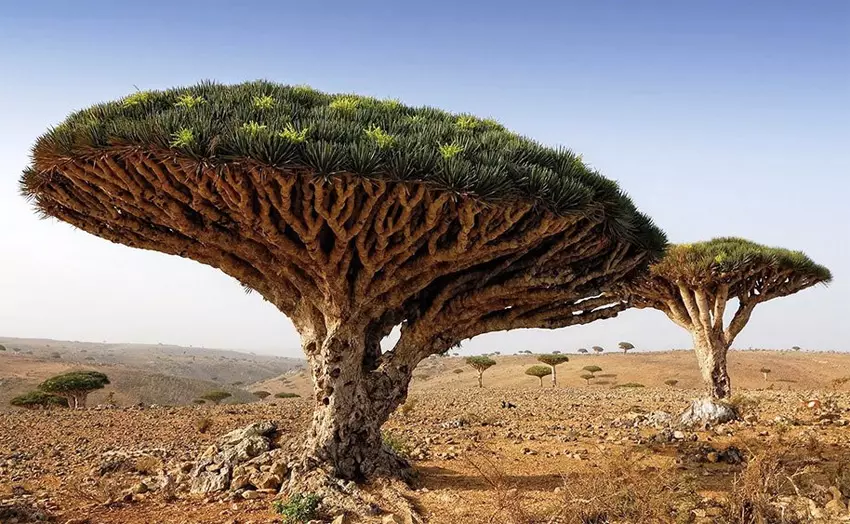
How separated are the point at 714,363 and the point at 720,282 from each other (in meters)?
2.05

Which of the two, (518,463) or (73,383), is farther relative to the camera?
(73,383)

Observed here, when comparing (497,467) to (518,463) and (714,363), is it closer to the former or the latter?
(518,463)

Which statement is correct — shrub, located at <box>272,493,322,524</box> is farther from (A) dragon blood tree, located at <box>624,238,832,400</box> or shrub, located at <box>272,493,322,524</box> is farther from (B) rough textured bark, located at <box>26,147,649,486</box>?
(A) dragon blood tree, located at <box>624,238,832,400</box>

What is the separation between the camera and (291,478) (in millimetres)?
6707

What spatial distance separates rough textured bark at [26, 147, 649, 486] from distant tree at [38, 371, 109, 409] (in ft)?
61.8

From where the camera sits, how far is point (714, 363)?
13.8 metres

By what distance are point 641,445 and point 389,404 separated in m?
5.15

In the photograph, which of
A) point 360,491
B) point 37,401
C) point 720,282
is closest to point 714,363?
point 720,282

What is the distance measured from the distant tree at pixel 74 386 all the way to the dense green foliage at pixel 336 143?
19099 millimetres

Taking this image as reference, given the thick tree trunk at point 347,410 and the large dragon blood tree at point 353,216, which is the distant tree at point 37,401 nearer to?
the large dragon blood tree at point 353,216

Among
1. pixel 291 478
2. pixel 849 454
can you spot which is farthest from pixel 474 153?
pixel 849 454

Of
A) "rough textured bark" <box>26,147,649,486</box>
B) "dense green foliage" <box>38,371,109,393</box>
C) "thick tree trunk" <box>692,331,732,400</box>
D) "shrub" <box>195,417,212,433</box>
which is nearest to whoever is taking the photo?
"rough textured bark" <box>26,147,649,486</box>

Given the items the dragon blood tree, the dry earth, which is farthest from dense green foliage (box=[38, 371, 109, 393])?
the dragon blood tree

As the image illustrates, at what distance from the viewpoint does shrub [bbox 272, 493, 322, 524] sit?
554cm
